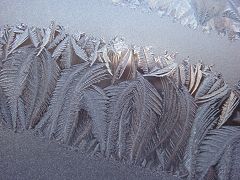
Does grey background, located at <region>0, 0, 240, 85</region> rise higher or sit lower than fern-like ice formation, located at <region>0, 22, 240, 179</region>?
higher

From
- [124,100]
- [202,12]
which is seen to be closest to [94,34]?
[124,100]

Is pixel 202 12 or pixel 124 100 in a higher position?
pixel 202 12

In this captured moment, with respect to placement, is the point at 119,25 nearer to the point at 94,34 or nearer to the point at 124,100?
the point at 94,34

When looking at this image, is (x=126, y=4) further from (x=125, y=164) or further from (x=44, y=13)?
(x=125, y=164)

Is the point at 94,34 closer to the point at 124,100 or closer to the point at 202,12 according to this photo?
the point at 124,100

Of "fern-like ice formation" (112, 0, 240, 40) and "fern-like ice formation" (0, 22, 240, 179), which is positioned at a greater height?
"fern-like ice formation" (112, 0, 240, 40)
